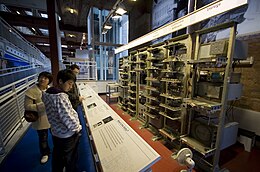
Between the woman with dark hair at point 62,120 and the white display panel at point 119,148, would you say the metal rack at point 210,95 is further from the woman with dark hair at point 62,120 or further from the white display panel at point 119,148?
the woman with dark hair at point 62,120

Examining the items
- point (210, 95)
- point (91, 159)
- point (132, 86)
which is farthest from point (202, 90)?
point (132, 86)

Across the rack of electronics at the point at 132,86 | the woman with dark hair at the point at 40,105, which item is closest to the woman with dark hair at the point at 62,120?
the woman with dark hair at the point at 40,105

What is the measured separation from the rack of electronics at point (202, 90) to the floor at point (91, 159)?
35 centimetres

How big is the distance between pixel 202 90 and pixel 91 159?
94.5 inches

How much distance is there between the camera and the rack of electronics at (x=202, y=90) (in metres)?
1.86

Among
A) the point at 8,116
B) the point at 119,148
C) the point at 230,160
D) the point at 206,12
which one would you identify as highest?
the point at 206,12

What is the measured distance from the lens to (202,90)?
7.43ft

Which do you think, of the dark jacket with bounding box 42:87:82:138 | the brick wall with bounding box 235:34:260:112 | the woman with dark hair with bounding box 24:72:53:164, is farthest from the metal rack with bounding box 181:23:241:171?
the woman with dark hair with bounding box 24:72:53:164

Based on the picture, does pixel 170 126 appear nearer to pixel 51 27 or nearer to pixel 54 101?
pixel 54 101

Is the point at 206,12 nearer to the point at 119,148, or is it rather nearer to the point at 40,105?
the point at 119,148

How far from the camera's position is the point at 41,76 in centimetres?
207

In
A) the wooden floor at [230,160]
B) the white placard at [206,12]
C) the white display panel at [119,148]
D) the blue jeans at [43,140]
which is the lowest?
the wooden floor at [230,160]

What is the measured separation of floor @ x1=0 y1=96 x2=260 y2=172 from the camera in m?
2.12

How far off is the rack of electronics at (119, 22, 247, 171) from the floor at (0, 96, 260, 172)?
347 millimetres
